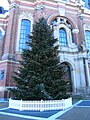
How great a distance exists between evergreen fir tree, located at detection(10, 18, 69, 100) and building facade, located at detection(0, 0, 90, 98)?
8227 mm

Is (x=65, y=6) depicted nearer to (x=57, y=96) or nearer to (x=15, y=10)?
→ (x=15, y=10)

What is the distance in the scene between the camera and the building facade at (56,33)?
20.4m

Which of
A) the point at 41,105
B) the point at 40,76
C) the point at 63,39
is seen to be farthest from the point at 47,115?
the point at 63,39

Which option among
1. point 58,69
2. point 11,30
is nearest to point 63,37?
point 11,30

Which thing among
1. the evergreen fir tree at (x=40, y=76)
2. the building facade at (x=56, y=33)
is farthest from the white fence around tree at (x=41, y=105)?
the building facade at (x=56, y=33)

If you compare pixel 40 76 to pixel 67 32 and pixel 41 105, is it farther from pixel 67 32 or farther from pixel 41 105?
pixel 67 32

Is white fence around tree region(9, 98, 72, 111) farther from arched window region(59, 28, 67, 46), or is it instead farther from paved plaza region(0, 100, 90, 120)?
arched window region(59, 28, 67, 46)

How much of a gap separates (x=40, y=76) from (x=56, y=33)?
545 inches

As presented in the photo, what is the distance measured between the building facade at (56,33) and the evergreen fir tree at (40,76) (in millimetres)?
8227

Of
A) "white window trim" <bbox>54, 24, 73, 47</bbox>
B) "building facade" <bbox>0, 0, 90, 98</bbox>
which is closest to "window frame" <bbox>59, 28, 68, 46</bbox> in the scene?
"building facade" <bbox>0, 0, 90, 98</bbox>

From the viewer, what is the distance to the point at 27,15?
2397cm

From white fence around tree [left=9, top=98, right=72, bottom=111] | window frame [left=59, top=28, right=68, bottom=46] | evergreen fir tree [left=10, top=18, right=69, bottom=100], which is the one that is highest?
window frame [left=59, top=28, right=68, bottom=46]

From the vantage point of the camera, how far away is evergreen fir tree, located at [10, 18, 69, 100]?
33.7 feet

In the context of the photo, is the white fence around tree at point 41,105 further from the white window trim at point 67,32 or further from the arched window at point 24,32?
the white window trim at point 67,32
